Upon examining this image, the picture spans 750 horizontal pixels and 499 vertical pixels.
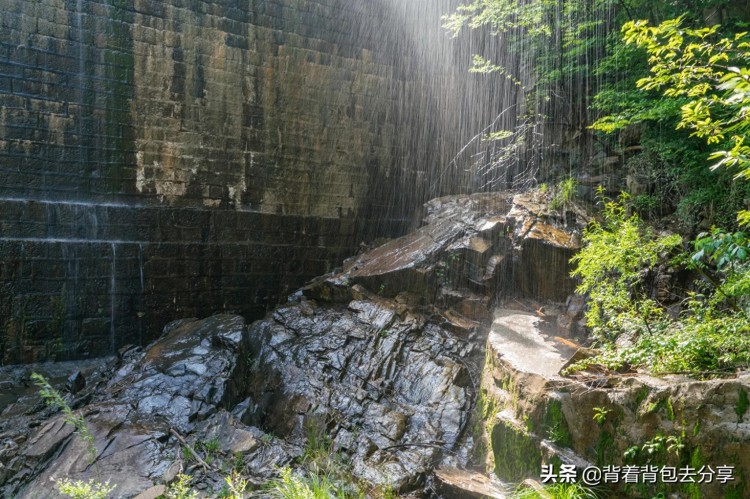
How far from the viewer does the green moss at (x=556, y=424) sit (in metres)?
3.92

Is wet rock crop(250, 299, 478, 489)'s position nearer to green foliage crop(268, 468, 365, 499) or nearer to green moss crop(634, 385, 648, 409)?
green foliage crop(268, 468, 365, 499)

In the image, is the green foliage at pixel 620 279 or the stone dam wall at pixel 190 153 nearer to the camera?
the green foliage at pixel 620 279

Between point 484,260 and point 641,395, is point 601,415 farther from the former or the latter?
point 484,260

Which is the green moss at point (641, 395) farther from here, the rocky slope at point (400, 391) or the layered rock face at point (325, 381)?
the layered rock face at point (325, 381)

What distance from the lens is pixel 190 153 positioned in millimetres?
8250

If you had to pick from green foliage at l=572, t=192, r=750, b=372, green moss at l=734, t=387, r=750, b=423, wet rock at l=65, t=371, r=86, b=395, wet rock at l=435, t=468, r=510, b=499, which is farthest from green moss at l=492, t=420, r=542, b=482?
wet rock at l=65, t=371, r=86, b=395

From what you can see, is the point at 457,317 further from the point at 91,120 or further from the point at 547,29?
the point at 91,120

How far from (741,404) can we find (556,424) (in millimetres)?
1259

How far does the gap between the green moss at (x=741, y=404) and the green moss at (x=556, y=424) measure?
1.15 metres

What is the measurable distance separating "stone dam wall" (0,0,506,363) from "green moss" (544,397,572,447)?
19.2ft

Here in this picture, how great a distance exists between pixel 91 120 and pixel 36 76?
2.68ft

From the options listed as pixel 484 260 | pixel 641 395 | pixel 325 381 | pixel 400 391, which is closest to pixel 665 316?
pixel 641 395

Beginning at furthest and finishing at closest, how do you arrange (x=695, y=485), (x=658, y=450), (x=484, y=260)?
Result: (x=484, y=260) < (x=658, y=450) < (x=695, y=485)

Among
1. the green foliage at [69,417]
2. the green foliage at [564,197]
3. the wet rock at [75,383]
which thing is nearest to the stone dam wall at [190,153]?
the wet rock at [75,383]
